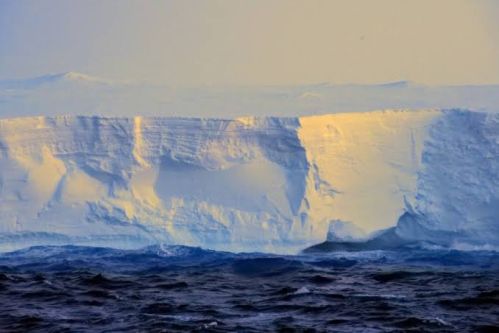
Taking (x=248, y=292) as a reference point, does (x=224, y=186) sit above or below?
above

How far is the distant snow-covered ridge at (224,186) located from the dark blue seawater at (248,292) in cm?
66

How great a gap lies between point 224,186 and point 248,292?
7.98 meters

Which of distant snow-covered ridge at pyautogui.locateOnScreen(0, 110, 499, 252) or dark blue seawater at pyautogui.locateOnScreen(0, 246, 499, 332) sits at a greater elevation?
distant snow-covered ridge at pyautogui.locateOnScreen(0, 110, 499, 252)

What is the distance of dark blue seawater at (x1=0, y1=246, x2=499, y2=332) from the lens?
1176 centimetres

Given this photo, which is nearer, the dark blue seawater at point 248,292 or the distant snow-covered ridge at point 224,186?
the dark blue seawater at point 248,292

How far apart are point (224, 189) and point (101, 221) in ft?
11.1

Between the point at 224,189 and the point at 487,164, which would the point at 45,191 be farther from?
the point at 487,164

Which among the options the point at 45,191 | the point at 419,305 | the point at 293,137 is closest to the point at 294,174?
the point at 293,137

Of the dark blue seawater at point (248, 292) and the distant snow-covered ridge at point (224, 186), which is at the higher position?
the distant snow-covered ridge at point (224, 186)

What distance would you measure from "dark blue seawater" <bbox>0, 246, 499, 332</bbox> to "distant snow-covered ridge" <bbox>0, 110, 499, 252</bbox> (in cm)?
66

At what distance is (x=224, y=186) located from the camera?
2319 cm

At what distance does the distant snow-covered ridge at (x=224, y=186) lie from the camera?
22.8m

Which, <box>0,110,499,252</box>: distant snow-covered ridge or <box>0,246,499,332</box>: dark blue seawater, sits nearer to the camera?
<box>0,246,499,332</box>: dark blue seawater

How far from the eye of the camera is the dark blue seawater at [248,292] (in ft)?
38.6
